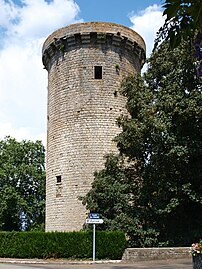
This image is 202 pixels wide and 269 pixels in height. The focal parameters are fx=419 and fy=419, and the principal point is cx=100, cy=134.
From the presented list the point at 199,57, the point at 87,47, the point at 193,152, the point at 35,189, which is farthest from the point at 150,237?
the point at 35,189

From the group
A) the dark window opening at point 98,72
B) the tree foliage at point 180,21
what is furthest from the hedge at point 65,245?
the tree foliage at point 180,21

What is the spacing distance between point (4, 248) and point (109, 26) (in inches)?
503

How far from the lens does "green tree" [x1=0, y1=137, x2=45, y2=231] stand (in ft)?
114

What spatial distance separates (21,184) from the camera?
36500 mm

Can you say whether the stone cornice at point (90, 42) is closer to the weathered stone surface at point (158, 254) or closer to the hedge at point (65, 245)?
the hedge at point (65, 245)

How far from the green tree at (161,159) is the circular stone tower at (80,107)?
2.40 m

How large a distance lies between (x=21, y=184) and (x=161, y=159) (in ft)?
70.8

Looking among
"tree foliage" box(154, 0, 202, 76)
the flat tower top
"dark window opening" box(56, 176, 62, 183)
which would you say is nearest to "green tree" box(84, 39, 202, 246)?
"dark window opening" box(56, 176, 62, 183)

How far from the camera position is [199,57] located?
215cm

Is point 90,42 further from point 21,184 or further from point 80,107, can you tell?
point 21,184

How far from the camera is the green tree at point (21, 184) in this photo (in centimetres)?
3469

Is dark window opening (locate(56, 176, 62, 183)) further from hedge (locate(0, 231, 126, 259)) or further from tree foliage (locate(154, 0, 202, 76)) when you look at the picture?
tree foliage (locate(154, 0, 202, 76))

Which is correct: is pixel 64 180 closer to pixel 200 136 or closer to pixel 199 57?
pixel 200 136

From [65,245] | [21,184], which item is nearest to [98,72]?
[65,245]
